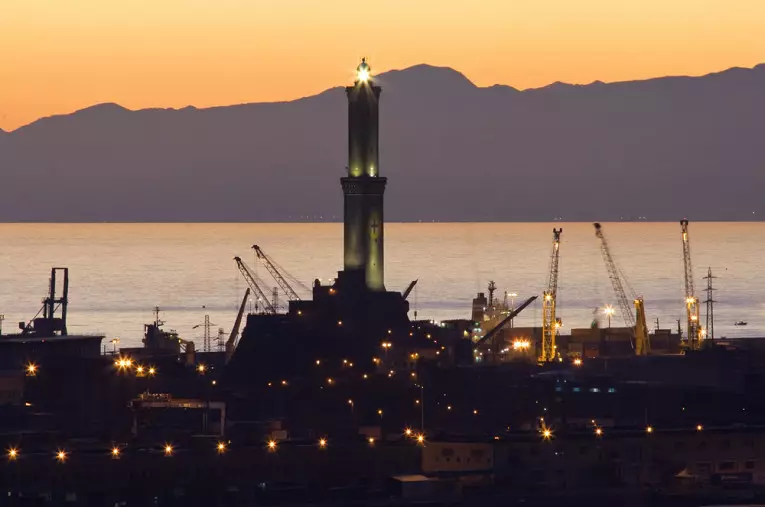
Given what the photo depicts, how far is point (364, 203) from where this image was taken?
144 m

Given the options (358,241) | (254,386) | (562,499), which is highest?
(358,241)

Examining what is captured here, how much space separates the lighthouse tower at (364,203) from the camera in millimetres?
143250

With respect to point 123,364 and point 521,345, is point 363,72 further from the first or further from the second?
point 123,364

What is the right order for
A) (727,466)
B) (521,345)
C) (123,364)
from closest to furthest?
(727,466)
(123,364)
(521,345)

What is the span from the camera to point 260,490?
89312 mm

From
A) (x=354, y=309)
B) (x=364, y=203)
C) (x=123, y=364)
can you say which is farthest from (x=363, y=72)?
(x=123, y=364)

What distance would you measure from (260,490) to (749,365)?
2063 inches

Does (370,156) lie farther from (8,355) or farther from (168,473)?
(168,473)

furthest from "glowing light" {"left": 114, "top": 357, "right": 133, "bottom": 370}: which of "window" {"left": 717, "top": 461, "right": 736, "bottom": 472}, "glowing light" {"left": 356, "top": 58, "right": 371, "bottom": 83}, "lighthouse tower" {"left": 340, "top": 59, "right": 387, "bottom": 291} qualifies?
"glowing light" {"left": 356, "top": 58, "right": 371, "bottom": 83}

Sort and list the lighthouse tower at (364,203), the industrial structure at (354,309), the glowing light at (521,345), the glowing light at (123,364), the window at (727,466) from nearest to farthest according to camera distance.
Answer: the window at (727,466) < the glowing light at (123,364) < the industrial structure at (354,309) < the lighthouse tower at (364,203) < the glowing light at (521,345)

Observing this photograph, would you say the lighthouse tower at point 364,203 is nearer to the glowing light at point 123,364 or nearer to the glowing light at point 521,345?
the glowing light at point 521,345

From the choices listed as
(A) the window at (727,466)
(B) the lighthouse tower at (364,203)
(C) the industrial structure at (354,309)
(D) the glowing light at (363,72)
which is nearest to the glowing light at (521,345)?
(B) the lighthouse tower at (364,203)

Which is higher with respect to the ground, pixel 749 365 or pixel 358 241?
pixel 358 241

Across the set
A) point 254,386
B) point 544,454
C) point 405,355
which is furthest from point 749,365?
point 544,454
